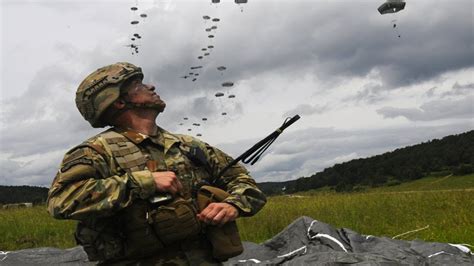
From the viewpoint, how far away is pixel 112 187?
141 inches

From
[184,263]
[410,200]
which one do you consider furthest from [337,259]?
[410,200]

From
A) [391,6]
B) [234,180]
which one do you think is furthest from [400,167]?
[234,180]

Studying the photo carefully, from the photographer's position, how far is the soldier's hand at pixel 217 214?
384 cm

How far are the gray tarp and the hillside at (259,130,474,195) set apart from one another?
3519 inches

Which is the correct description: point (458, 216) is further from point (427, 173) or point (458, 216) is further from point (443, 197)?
point (427, 173)

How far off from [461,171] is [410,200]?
3526 inches

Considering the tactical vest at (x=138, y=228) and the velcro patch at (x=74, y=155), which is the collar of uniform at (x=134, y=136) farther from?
the velcro patch at (x=74, y=155)

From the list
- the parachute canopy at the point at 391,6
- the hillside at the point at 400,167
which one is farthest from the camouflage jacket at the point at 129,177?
the hillside at the point at 400,167

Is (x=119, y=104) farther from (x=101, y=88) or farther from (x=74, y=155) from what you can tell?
(x=74, y=155)

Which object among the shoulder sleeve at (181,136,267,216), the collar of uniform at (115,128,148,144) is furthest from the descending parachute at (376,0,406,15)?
the collar of uniform at (115,128,148,144)

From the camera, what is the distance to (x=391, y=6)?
19.8 m

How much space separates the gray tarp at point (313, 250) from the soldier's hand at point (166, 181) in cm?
503

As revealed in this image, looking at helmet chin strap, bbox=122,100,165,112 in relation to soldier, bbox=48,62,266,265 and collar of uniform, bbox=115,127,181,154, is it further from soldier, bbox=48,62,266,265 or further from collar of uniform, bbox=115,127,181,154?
collar of uniform, bbox=115,127,181,154

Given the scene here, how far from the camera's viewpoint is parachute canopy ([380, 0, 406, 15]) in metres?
19.5
